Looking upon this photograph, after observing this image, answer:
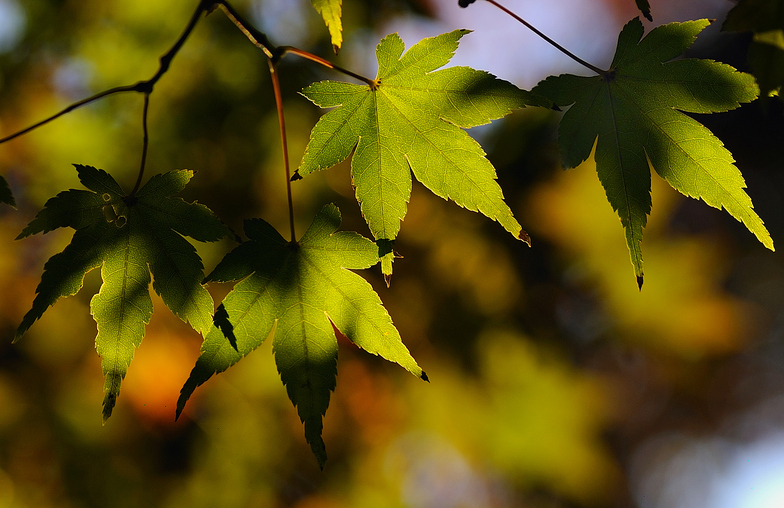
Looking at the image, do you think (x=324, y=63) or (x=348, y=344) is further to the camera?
(x=348, y=344)

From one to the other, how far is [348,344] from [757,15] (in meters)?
3.05

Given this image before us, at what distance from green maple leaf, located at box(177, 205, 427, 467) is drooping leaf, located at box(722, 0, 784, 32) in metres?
0.50

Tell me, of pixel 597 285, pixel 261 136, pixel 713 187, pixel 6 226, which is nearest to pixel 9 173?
pixel 6 226

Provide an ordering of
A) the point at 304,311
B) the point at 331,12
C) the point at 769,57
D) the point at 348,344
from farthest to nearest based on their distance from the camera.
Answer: the point at 348,344, the point at 304,311, the point at 331,12, the point at 769,57

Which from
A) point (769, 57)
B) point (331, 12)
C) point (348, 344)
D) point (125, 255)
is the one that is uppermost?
point (769, 57)

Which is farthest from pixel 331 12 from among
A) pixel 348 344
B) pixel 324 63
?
pixel 348 344

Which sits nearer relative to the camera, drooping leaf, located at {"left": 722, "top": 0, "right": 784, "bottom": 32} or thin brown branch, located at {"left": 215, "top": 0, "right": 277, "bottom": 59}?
drooping leaf, located at {"left": 722, "top": 0, "right": 784, "bottom": 32}

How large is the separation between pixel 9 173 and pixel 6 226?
346 millimetres

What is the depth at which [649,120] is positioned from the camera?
0.70 meters

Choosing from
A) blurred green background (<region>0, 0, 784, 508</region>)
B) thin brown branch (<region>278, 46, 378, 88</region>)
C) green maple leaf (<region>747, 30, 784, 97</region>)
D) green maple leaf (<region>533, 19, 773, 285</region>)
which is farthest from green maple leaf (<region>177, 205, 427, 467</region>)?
blurred green background (<region>0, 0, 784, 508</region>)

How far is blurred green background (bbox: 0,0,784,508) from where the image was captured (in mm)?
2789

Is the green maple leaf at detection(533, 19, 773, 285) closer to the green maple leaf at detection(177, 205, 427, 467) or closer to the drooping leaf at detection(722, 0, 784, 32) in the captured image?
the drooping leaf at detection(722, 0, 784, 32)

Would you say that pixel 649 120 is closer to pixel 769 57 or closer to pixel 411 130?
pixel 769 57

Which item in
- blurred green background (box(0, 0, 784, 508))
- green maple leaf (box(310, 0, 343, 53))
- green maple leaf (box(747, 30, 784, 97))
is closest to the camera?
green maple leaf (box(747, 30, 784, 97))
